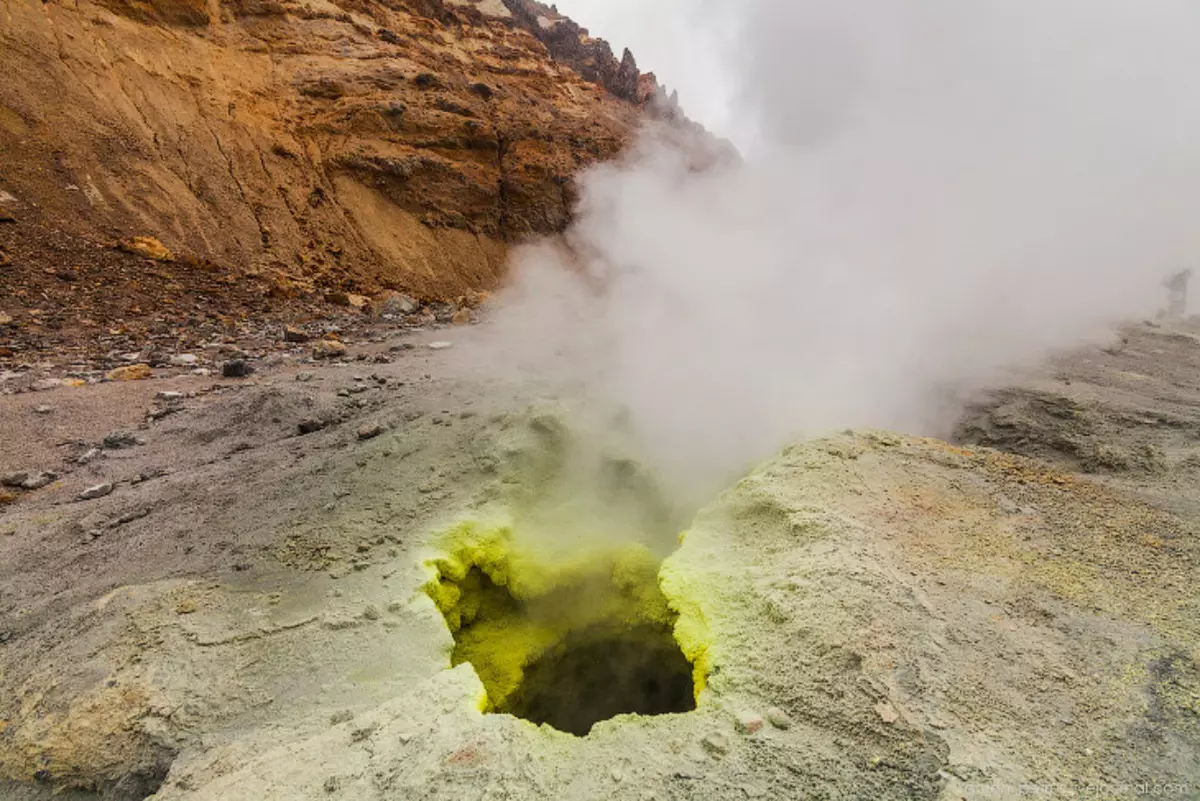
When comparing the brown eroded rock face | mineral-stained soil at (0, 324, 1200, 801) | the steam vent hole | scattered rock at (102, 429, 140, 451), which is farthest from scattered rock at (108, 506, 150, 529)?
the brown eroded rock face

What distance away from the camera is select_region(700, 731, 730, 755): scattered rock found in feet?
5.27

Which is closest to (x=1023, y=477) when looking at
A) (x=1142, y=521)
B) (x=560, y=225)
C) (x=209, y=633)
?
(x=1142, y=521)

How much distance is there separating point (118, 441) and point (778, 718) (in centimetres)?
468

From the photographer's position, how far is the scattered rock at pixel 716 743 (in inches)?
63.2

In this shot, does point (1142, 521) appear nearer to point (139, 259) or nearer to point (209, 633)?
point (209, 633)

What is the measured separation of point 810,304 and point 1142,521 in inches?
106

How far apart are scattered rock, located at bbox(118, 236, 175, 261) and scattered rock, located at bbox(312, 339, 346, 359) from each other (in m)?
3.51

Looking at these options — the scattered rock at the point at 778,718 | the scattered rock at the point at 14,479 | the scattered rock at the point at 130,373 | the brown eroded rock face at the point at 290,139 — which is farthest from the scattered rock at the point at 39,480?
the brown eroded rock face at the point at 290,139

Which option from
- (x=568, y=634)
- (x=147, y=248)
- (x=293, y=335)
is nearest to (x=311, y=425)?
(x=568, y=634)

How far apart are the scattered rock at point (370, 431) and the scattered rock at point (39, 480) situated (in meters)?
1.92

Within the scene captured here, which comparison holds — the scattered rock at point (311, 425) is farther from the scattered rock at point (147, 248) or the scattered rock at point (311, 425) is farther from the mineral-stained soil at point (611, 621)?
the scattered rock at point (147, 248)

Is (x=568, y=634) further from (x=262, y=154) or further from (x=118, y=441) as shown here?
→ (x=262, y=154)

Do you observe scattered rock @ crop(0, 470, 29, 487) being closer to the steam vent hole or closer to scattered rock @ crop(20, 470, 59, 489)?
scattered rock @ crop(20, 470, 59, 489)

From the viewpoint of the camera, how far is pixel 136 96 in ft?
34.3
